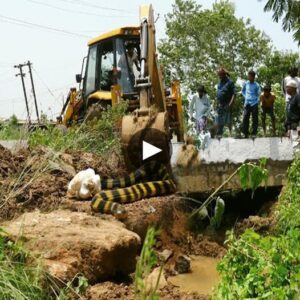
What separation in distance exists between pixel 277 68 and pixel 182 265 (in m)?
18.9

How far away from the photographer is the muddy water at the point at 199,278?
6659 mm

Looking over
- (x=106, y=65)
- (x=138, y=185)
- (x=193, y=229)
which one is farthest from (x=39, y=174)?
(x=106, y=65)

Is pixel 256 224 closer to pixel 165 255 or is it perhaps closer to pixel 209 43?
pixel 165 255

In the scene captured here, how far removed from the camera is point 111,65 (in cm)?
1270

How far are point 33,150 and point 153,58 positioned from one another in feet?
8.60

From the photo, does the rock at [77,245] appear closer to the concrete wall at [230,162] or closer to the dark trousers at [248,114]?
the concrete wall at [230,162]

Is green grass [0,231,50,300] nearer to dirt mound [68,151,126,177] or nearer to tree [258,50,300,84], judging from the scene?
dirt mound [68,151,126,177]

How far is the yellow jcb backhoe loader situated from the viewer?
9281 mm

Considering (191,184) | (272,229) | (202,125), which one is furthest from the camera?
(202,125)

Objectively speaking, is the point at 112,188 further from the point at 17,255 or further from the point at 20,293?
the point at 20,293

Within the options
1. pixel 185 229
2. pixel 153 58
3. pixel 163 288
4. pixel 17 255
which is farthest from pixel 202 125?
pixel 17 255

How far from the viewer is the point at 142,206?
314 inches
